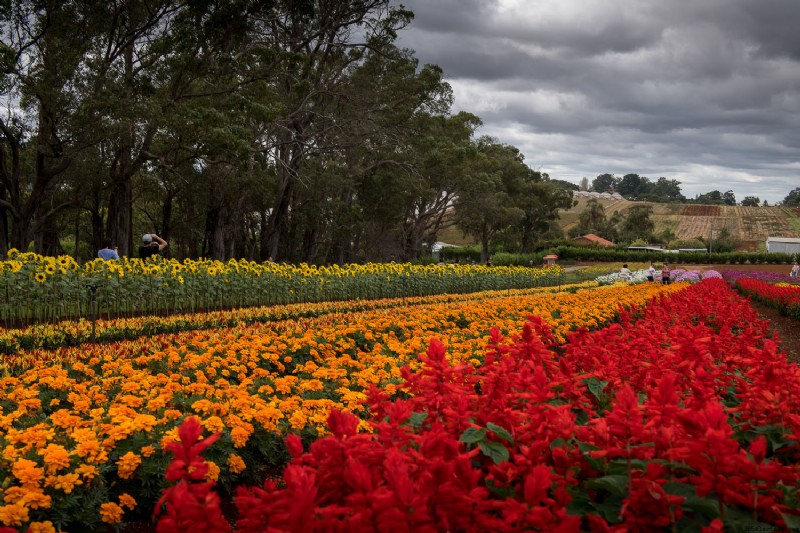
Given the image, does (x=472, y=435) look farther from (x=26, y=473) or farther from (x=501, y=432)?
(x=26, y=473)

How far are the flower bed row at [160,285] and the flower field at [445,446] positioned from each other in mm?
4855

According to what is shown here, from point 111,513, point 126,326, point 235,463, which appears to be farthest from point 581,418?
point 126,326

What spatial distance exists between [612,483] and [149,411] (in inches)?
141

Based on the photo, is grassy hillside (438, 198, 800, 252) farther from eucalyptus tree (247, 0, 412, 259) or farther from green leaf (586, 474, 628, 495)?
green leaf (586, 474, 628, 495)

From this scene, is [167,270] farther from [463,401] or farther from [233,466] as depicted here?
[463,401]

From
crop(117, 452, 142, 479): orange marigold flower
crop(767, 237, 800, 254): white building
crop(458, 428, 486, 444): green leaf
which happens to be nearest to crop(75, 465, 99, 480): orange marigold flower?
crop(117, 452, 142, 479): orange marigold flower

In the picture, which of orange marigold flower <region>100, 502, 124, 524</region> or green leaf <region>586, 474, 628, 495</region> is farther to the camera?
orange marigold flower <region>100, 502, 124, 524</region>

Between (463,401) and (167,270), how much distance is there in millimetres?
11016

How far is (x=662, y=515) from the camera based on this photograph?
1854 millimetres

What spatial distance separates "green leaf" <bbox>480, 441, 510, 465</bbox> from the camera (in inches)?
85.0

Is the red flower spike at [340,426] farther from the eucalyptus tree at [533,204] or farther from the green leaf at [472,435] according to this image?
the eucalyptus tree at [533,204]

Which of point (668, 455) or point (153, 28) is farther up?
point (153, 28)

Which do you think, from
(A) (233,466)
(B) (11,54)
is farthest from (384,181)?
(A) (233,466)

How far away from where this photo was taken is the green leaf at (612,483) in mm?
1945
